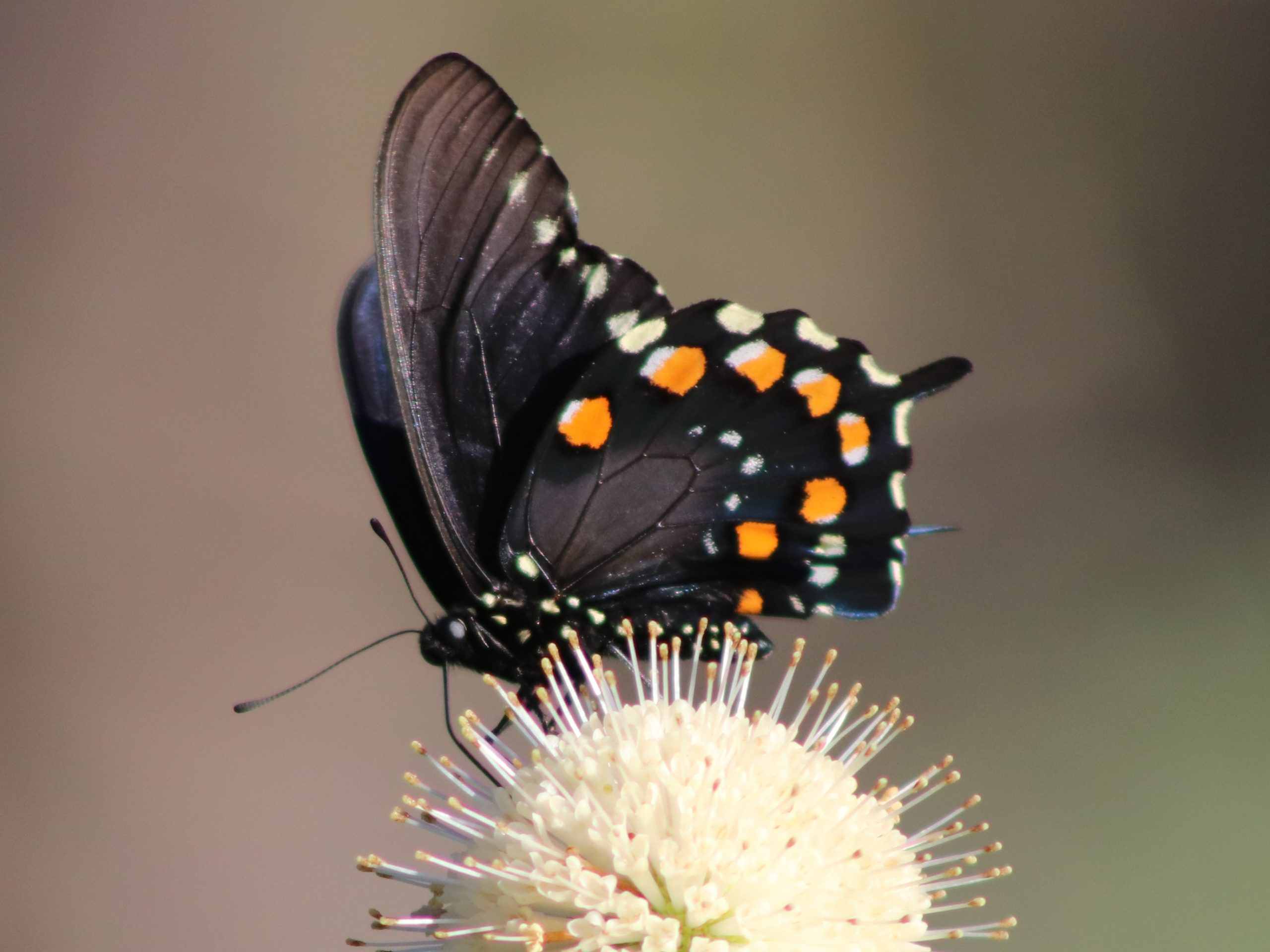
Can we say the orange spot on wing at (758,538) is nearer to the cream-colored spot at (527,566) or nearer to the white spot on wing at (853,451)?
Result: the white spot on wing at (853,451)

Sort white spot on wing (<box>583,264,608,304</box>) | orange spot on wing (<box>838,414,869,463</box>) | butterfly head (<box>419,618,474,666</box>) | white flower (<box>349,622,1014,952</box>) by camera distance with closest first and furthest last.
A: white flower (<box>349,622,1014,952</box>) < butterfly head (<box>419,618,474,666</box>) < orange spot on wing (<box>838,414,869,463</box>) < white spot on wing (<box>583,264,608,304</box>)

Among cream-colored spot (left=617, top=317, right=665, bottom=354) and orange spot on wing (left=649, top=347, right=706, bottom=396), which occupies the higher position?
cream-colored spot (left=617, top=317, right=665, bottom=354)

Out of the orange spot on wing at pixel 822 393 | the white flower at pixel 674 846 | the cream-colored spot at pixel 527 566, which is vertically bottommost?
the white flower at pixel 674 846

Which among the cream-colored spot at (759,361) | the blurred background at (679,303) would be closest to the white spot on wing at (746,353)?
the cream-colored spot at (759,361)

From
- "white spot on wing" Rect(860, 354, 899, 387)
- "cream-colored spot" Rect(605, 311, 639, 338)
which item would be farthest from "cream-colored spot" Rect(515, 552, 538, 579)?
"white spot on wing" Rect(860, 354, 899, 387)

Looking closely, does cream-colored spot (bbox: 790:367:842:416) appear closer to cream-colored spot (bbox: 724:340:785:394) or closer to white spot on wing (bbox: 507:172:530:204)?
cream-colored spot (bbox: 724:340:785:394)

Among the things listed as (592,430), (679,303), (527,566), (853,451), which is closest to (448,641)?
(527,566)

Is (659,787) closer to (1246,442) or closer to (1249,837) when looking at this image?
(1249,837)
